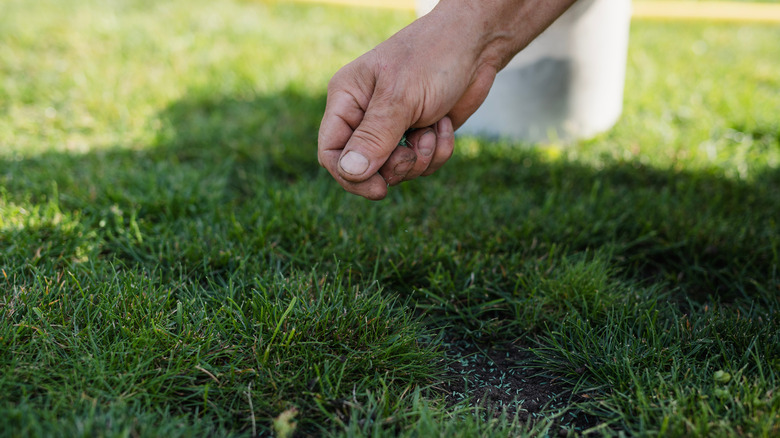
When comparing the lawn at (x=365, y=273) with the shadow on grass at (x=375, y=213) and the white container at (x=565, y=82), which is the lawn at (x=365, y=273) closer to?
the shadow on grass at (x=375, y=213)

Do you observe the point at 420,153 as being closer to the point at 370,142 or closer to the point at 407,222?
the point at 370,142

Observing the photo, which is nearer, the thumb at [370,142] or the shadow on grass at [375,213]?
the thumb at [370,142]

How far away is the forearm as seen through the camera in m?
1.81

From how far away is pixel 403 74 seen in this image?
170cm

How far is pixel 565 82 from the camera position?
2930 mm

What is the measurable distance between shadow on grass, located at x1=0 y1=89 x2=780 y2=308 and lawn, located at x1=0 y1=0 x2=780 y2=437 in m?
0.01

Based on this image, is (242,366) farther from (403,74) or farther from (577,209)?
(577,209)

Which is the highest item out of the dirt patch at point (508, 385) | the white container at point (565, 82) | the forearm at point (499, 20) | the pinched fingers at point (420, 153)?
the forearm at point (499, 20)

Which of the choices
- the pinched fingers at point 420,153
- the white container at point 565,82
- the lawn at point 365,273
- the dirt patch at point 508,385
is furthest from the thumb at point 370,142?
the white container at point 565,82

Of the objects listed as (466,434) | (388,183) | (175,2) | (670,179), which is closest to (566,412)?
(466,434)

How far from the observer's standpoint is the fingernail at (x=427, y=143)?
1.87 meters

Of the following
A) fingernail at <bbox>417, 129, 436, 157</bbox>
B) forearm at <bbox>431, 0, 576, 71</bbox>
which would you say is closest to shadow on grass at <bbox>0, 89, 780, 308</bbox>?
fingernail at <bbox>417, 129, 436, 157</bbox>

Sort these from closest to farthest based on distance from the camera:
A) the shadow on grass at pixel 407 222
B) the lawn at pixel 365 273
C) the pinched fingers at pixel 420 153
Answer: the lawn at pixel 365 273
the pinched fingers at pixel 420 153
the shadow on grass at pixel 407 222

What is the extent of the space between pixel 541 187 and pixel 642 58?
200 cm
